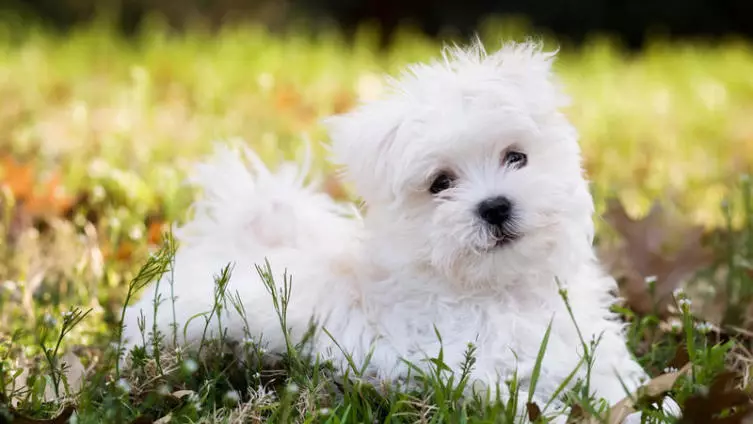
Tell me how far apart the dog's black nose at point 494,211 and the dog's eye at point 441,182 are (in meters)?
0.18

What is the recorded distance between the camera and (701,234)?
4.21 m

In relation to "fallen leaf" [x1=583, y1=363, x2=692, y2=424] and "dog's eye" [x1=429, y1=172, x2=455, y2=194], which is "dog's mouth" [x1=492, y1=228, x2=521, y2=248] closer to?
"dog's eye" [x1=429, y1=172, x2=455, y2=194]

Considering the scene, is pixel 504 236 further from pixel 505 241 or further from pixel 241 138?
pixel 241 138

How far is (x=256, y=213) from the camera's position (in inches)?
127


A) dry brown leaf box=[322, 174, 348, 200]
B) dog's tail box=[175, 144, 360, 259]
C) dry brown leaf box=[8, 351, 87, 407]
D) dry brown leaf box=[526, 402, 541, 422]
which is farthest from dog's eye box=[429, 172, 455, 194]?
dry brown leaf box=[322, 174, 348, 200]

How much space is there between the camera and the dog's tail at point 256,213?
3.22 meters

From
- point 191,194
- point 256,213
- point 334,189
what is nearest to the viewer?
point 256,213

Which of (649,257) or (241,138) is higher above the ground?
Result: (241,138)

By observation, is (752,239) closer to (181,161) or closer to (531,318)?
(531,318)

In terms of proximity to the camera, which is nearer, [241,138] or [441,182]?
[441,182]

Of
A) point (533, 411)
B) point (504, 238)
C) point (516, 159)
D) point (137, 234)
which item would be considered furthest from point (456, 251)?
point (137, 234)

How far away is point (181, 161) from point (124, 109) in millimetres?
1200

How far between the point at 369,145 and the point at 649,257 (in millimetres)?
1621

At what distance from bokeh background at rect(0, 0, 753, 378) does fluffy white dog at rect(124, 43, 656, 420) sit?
2.66 feet
